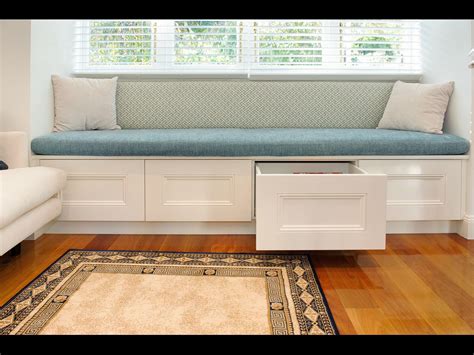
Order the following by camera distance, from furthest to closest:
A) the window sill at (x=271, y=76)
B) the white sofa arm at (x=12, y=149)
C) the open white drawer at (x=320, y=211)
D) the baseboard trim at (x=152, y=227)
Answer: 1. the window sill at (x=271, y=76)
2. the baseboard trim at (x=152, y=227)
3. the white sofa arm at (x=12, y=149)
4. the open white drawer at (x=320, y=211)

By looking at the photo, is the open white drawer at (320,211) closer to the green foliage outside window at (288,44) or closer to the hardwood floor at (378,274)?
the hardwood floor at (378,274)

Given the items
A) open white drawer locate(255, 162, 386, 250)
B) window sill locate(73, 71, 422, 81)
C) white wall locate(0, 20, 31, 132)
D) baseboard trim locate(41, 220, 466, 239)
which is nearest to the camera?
open white drawer locate(255, 162, 386, 250)

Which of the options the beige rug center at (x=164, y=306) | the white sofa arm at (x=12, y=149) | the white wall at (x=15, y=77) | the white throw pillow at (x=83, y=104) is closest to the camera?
the beige rug center at (x=164, y=306)

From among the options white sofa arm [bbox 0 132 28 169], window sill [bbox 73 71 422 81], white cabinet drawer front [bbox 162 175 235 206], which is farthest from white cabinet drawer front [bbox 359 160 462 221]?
white sofa arm [bbox 0 132 28 169]

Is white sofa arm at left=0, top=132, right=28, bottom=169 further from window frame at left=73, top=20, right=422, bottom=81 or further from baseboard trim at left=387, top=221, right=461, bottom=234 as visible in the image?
baseboard trim at left=387, top=221, right=461, bottom=234

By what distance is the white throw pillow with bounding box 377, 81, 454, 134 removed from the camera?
8.77 feet

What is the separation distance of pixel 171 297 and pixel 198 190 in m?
0.87

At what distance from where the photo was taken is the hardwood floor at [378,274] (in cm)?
146

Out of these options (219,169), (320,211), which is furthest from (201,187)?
(320,211)

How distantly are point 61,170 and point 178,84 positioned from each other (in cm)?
104

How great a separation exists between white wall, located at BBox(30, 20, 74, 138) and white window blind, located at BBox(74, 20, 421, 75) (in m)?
0.27

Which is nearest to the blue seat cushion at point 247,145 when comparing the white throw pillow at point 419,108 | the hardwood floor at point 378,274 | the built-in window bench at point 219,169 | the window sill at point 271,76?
the built-in window bench at point 219,169

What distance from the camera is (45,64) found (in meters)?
2.68

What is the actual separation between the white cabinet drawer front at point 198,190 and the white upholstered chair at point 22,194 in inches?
17.8
